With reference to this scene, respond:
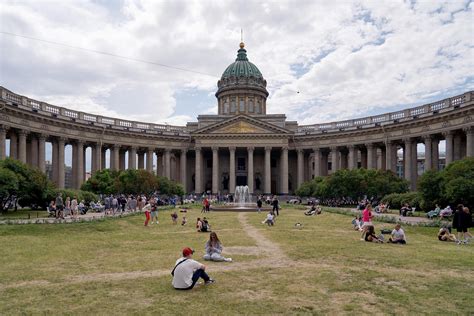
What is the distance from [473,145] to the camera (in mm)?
48875

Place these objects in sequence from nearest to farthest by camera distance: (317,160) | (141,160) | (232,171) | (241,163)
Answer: (232,171), (317,160), (141,160), (241,163)

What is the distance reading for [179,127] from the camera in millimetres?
83688

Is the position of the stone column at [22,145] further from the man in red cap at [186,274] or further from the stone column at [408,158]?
the stone column at [408,158]

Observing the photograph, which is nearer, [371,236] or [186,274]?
[186,274]

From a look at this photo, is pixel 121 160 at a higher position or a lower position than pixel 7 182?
higher

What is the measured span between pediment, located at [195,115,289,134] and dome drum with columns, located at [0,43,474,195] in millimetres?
195

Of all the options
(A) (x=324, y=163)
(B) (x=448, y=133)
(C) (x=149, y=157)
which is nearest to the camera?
(B) (x=448, y=133)

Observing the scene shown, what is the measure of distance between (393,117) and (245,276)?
2346 inches

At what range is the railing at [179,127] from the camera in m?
50.9

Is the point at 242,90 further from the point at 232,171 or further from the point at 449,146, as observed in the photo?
the point at 449,146

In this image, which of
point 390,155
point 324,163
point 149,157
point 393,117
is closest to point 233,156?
point 149,157

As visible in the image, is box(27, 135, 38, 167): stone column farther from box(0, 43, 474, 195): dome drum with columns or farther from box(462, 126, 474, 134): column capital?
box(462, 126, 474, 134): column capital

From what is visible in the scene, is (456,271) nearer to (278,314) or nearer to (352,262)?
(352,262)

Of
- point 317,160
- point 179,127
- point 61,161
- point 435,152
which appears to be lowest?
point 61,161
